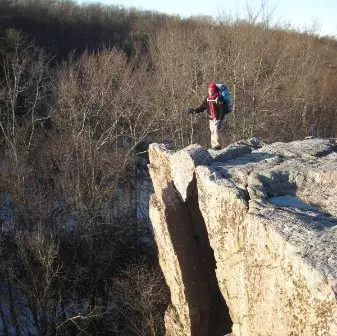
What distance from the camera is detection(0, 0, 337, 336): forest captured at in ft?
66.2

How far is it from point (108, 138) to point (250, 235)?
17.9 metres

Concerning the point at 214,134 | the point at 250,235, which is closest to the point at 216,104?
the point at 214,134

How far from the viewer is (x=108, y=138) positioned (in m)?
25.6

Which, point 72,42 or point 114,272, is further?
point 72,42

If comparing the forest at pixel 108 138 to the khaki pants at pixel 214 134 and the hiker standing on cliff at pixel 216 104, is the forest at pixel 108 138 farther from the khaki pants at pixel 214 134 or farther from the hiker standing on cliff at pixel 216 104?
the hiker standing on cliff at pixel 216 104

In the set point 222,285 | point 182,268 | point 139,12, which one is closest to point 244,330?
point 222,285

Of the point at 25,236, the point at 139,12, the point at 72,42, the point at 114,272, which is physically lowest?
Result: the point at 114,272

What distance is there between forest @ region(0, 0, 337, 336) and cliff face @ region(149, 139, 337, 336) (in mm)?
6589

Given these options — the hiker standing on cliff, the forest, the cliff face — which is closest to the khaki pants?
the hiker standing on cliff

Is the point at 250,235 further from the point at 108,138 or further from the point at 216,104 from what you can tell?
the point at 108,138

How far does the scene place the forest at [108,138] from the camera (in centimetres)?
2017

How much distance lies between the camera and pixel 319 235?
7.59m

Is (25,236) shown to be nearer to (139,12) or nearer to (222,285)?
(222,285)

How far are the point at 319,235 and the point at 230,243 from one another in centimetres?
244
